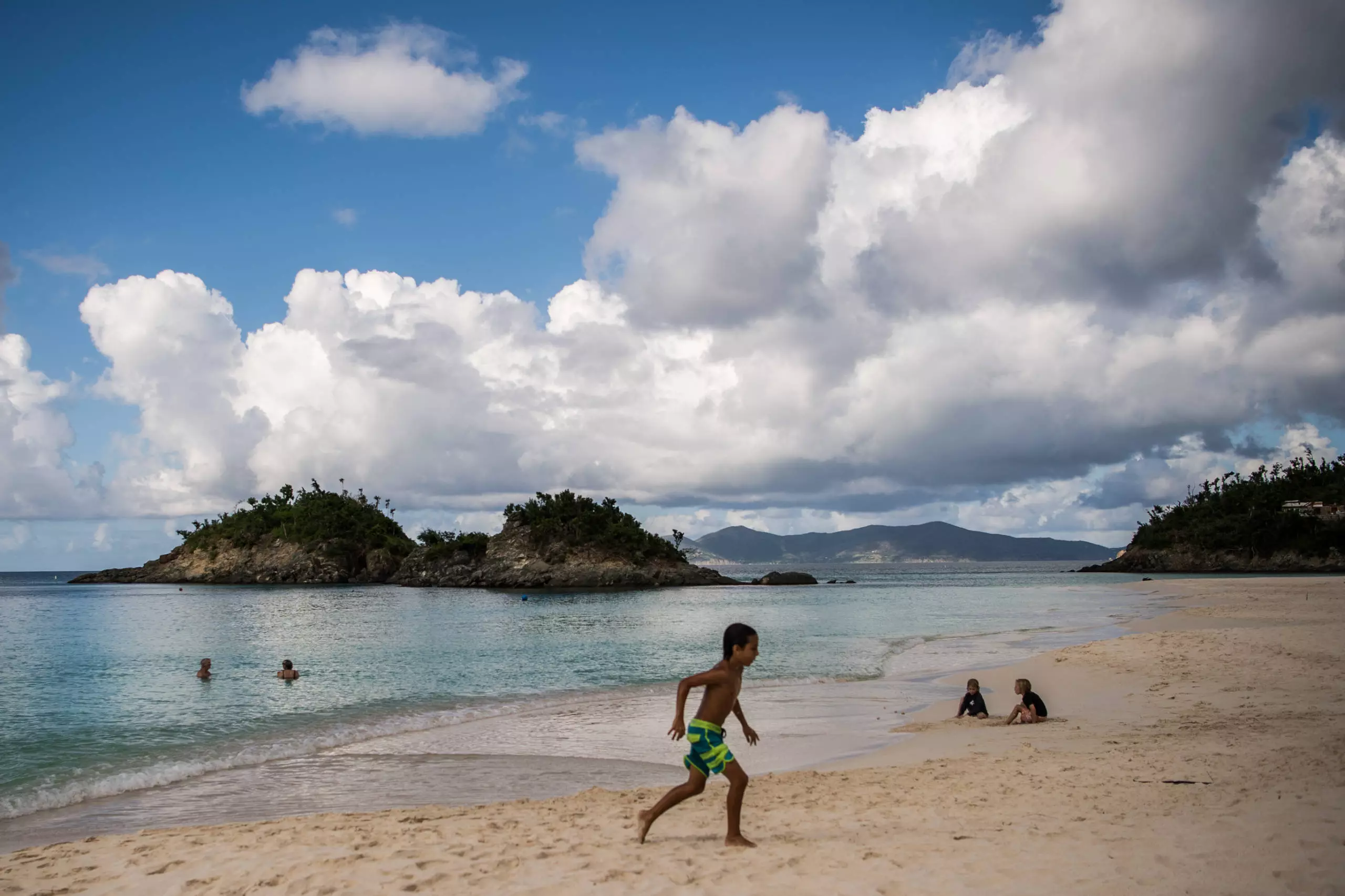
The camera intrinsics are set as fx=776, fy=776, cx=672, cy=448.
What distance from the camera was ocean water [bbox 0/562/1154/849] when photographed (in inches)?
490

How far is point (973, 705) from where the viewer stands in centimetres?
1623

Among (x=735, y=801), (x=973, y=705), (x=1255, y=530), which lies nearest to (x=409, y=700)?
(x=973, y=705)

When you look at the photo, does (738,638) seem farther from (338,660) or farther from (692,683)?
(338,660)

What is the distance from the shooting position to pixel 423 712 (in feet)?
66.2

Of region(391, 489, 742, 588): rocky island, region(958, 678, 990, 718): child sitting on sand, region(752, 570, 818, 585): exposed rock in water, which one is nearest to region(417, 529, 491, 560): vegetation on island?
region(391, 489, 742, 588): rocky island

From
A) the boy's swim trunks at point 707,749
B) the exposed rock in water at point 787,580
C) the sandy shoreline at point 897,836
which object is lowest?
the exposed rock in water at point 787,580

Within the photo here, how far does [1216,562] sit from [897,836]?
150 metres

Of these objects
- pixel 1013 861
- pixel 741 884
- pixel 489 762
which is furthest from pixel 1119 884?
pixel 489 762

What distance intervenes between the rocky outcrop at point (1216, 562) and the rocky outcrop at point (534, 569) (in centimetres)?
7760

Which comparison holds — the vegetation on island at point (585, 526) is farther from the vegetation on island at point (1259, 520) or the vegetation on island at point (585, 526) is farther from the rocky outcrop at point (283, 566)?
the vegetation on island at point (1259, 520)

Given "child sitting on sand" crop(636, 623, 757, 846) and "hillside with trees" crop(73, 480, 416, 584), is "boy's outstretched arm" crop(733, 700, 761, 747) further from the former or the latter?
"hillside with trees" crop(73, 480, 416, 584)

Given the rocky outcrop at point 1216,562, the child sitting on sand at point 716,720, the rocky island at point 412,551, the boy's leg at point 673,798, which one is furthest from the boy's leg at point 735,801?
the rocky outcrop at point 1216,562

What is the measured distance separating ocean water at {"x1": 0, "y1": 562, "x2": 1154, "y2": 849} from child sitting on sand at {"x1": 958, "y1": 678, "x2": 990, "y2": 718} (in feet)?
5.14

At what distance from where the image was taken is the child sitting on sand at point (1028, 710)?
14.8m
